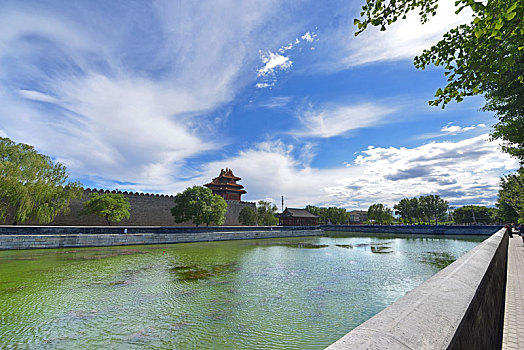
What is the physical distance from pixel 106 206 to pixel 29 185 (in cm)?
665

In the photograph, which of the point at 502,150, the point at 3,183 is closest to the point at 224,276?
the point at 502,150

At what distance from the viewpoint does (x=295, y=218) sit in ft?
179

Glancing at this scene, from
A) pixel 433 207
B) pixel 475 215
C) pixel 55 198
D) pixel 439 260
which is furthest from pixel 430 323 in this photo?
pixel 475 215

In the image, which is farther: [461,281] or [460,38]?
[460,38]

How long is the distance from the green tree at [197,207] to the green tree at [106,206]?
581cm

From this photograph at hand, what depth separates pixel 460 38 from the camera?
370 centimetres

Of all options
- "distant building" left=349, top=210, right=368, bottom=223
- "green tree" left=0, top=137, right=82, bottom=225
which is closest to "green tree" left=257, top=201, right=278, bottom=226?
"green tree" left=0, top=137, right=82, bottom=225

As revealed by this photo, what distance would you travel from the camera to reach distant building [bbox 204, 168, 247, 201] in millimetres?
47281

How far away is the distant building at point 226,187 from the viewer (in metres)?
47.3

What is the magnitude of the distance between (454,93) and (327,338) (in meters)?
4.53

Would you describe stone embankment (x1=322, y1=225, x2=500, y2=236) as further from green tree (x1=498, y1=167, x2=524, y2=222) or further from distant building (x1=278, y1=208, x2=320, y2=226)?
distant building (x1=278, y1=208, x2=320, y2=226)

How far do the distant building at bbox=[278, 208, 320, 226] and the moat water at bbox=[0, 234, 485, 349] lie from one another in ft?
142

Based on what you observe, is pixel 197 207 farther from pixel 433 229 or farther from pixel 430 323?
pixel 433 229

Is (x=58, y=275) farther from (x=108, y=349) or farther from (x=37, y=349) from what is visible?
(x=108, y=349)
